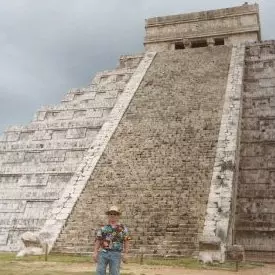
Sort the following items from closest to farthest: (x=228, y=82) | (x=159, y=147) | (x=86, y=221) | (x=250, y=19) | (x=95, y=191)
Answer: (x=86, y=221)
(x=95, y=191)
(x=159, y=147)
(x=228, y=82)
(x=250, y=19)

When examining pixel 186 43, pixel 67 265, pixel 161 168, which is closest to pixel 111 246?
pixel 67 265

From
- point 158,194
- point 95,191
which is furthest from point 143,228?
point 95,191

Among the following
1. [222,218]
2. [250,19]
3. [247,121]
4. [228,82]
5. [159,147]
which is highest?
[250,19]

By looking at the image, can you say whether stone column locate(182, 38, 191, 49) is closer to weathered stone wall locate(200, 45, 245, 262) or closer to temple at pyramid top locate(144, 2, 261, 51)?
temple at pyramid top locate(144, 2, 261, 51)

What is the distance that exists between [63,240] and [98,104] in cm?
773

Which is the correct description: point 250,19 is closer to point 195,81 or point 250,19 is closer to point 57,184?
point 195,81

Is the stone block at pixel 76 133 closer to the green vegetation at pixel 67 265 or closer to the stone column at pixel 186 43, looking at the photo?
the green vegetation at pixel 67 265

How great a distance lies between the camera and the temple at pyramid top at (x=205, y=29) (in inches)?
946

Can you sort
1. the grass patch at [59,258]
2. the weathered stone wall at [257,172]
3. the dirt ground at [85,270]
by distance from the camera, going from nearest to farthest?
the dirt ground at [85,270] → the grass patch at [59,258] → the weathered stone wall at [257,172]

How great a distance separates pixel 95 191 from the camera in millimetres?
13539

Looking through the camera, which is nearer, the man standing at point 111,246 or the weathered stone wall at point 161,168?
the man standing at point 111,246

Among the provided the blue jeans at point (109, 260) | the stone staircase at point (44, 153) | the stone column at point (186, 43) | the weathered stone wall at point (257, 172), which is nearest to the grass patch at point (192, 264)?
the weathered stone wall at point (257, 172)

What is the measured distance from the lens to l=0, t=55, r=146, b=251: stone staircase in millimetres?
14508

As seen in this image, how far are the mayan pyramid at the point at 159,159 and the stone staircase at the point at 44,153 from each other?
4 cm
